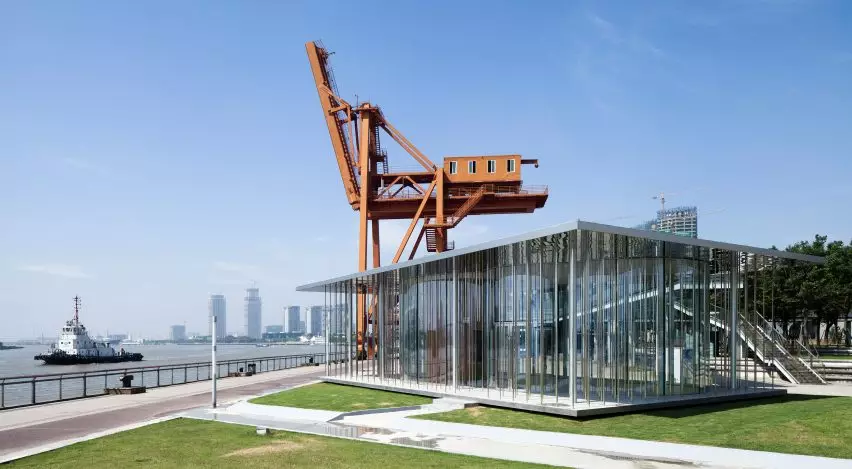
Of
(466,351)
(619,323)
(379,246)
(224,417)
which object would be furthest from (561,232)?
(379,246)

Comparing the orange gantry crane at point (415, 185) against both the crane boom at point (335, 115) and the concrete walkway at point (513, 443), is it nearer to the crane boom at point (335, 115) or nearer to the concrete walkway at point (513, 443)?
the crane boom at point (335, 115)

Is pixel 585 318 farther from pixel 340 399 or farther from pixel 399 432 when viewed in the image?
pixel 340 399

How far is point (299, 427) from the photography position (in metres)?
17.6

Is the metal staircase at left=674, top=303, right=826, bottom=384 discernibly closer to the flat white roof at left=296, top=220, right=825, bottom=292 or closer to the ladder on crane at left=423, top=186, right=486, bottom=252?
the flat white roof at left=296, top=220, right=825, bottom=292

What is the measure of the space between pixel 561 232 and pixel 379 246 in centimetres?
3042

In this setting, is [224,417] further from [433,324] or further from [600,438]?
[600,438]

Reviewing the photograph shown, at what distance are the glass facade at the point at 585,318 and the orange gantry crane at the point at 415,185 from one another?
780 inches

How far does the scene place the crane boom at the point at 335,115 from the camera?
47312mm

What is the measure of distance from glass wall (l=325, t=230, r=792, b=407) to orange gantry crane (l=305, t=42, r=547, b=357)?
65.1 ft

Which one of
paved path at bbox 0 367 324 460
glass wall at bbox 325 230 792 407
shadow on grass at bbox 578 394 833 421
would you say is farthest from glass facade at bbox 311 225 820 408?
paved path at bbox 0 367 324 460

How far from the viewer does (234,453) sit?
551 inches

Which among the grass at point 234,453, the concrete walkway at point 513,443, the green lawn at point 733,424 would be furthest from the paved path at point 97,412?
the green lawn at point 733,424

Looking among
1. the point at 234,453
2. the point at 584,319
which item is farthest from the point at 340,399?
the point at 234,453

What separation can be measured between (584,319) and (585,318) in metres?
0.05
